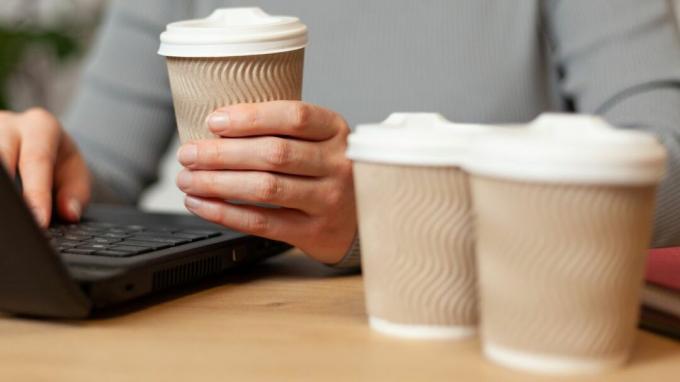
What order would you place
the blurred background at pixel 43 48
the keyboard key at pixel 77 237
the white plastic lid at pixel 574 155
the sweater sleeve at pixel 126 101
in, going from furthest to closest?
the blurred background at pixel 43 48
the sweater sleeve at pixel 126 101
the keyboard key at pixel 77 237
the white plastic lid at pixel 574 155

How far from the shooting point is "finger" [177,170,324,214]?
85cm

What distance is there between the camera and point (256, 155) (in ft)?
2.77

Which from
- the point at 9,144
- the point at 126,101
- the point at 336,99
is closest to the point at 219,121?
the point at 9,144

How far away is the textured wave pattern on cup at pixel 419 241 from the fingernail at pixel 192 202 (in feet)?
0.81

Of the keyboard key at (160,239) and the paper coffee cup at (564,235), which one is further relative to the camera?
the keyboard key at (160,239)

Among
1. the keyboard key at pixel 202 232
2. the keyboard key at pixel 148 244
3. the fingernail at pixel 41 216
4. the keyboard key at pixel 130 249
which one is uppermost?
the keyboard key at pixel 130 249

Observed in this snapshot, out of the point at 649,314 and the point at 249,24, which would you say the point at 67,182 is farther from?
the point at 649,314


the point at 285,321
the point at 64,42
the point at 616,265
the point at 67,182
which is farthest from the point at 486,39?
the point at 64,42

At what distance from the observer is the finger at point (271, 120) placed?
2.66 ft

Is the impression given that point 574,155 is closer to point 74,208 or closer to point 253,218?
point 253,218

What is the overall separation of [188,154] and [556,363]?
15.6 inches

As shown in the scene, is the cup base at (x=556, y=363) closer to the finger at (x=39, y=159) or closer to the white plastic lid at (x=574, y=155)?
the white plastic lid at (x=574, y=155)

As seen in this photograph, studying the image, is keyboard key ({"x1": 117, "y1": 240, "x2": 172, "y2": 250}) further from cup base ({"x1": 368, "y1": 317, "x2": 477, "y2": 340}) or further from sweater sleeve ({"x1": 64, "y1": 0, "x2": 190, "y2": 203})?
sweater sleeve ({"x1": 64, "y1": 0, "x2": 190, "y2": 203})

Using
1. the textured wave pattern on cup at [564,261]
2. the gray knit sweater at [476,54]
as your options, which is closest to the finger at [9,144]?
the gray knit sweater at [476,54]
